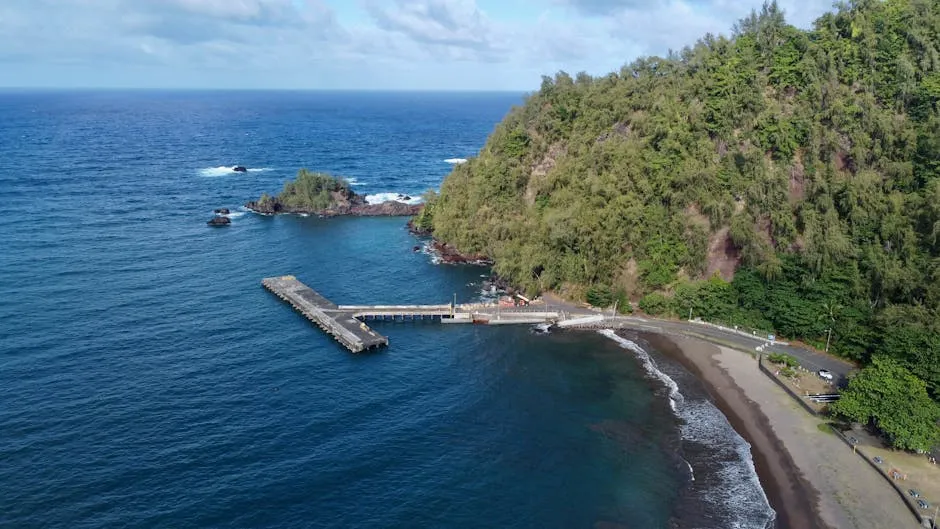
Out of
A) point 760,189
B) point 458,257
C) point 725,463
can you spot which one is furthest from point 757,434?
point 458,257

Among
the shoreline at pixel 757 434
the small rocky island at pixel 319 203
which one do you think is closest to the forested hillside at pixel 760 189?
the shoreline at pixel 757 434

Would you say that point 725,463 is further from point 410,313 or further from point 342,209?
point 342,209

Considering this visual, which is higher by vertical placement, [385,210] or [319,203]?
[319,203]

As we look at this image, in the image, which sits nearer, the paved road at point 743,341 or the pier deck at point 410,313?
the paved road at point 743,341

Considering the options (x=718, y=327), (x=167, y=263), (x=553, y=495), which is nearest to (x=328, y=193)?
(x=167, y=263)

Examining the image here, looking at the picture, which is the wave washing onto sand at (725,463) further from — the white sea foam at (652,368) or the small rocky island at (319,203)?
the small rocky island at (319,203)

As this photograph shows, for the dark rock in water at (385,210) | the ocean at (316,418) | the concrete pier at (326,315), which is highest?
the dark rock in water at (385,210)

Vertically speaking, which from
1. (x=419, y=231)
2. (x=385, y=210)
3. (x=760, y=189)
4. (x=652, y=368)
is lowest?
(x=652, y=368)

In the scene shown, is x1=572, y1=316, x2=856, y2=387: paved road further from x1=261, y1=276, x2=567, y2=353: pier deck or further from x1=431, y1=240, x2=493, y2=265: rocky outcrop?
x1=431, y1=240, x2=493, y2=265: rocky outcrop
